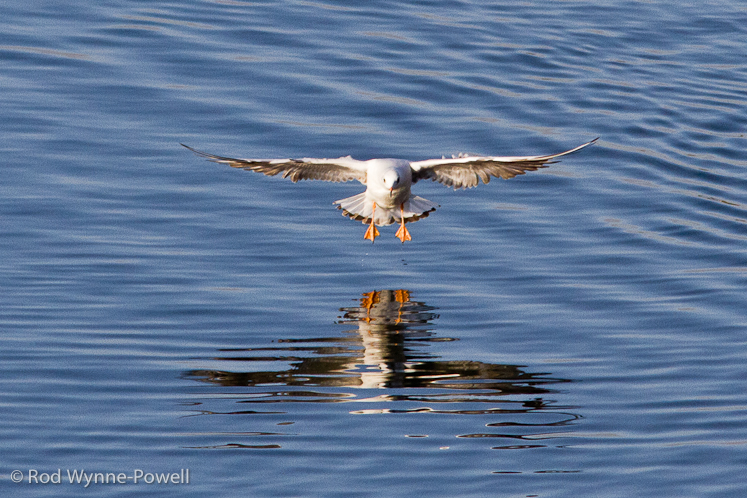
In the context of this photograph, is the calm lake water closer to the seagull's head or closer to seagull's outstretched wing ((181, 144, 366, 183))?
seagull's outstretched wing ((181, 144, 366, 183))

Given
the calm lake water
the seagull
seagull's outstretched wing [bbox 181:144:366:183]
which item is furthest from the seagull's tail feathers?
the calm lake water

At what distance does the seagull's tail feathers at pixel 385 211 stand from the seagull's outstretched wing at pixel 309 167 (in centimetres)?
33

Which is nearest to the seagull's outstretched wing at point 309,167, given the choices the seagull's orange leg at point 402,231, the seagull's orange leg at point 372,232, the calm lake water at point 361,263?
the seagull's orange leg at point 372,232

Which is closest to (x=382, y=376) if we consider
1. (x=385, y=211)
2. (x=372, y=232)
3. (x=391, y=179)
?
(x=391, y=179)

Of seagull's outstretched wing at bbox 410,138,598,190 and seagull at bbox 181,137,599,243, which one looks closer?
seagull's outstretched wing at bbox 410,138,598,190

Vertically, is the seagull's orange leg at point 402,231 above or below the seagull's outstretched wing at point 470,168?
below

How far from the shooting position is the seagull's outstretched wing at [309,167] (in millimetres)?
12531

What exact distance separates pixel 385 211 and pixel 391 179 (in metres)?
1.20

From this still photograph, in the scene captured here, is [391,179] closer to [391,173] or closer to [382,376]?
[391,173]

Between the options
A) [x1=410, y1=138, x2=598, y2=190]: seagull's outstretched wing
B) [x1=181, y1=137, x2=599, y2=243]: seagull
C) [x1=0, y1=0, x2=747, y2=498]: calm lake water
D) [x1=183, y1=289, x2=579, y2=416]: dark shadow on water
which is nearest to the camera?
[x1=0, y1=0, x2=747, y2=498]: calm lake water

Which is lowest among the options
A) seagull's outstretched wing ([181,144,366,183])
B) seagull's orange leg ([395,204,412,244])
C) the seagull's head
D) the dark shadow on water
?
the dark shadow on water

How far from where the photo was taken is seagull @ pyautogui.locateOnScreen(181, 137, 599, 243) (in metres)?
12.5

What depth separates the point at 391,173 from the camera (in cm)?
1245

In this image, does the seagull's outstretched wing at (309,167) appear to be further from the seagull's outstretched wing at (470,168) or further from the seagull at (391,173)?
the seagull's outstretched wing at (470,168)
